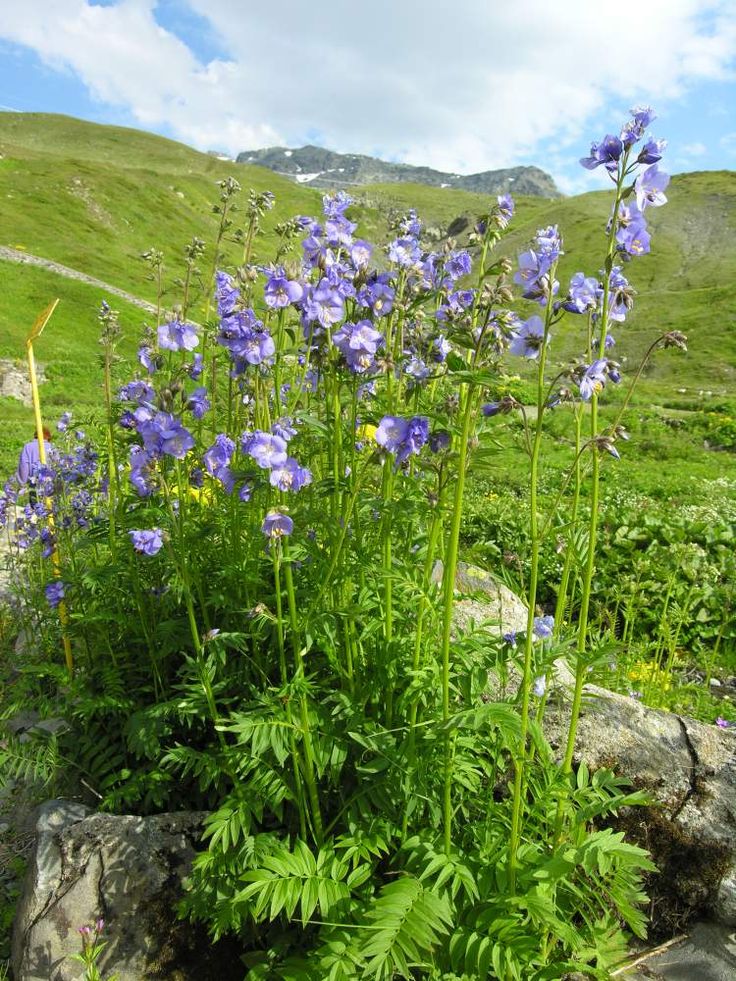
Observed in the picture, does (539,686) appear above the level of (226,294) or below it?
below

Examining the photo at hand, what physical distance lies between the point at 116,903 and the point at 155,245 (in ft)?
229

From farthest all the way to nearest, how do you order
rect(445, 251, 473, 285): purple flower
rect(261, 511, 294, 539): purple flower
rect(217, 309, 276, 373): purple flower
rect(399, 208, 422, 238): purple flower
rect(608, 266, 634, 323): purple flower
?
rect(399, 208, 422, 238): purple flower, rect(445, 251, 473, 285): purple flower, rect(217, 309, 276, 373): purple flower, rect(608, 266, 634, 323): purple flower, rect(261, 511, 294, 539): purple flower

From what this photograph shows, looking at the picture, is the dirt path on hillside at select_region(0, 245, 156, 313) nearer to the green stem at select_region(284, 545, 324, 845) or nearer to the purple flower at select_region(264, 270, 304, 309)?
the purple flower at select_region(264, 270, 304, 309)

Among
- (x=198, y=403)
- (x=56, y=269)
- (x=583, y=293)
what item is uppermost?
(x=56, y=269)

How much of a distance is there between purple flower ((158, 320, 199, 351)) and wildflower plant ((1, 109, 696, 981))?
19mm

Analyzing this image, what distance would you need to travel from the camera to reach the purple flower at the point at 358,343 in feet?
8.25

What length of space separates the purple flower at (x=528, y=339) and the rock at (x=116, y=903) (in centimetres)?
258

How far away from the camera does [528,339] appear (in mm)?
2377

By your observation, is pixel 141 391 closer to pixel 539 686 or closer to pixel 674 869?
pixel 539 686

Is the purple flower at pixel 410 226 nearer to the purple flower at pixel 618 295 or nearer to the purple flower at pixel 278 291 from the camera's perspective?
the purple flower at pixel 278 291

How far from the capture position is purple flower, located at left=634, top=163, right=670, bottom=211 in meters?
2.44

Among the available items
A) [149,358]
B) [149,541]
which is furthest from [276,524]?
[149,358]

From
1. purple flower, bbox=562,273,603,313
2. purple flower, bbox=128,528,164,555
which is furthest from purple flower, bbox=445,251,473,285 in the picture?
purple flower, bbox=128,528,164,555

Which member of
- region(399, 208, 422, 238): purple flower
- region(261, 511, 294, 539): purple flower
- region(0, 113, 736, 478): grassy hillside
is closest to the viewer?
region(261, 511, 294, 539): purple flower
